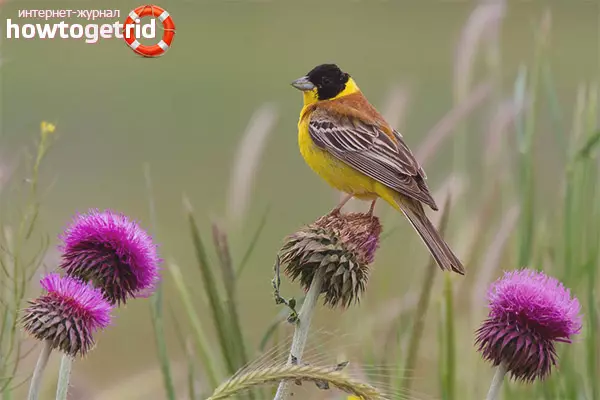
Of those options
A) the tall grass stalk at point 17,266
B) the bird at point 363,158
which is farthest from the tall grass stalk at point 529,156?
the tall grass stalk at point 17,266

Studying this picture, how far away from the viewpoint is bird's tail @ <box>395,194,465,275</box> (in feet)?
12.4

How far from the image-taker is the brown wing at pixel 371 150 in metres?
4.47

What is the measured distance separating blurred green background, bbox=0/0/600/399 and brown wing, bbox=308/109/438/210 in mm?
1968

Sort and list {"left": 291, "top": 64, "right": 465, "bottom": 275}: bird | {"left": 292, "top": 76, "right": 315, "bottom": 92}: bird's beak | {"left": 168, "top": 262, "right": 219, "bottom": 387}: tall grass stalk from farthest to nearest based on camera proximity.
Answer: {"left": 292, "top": 76, "right": 315, "bottom": 92}: bird's beak < {"left": 291, "top": 64, "right": 465, "bottom": 275}: bird < {"left": 168, "top": 262, "right": 219, "bottom": 387}: tall grass stalk

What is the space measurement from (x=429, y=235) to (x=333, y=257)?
4.19ft

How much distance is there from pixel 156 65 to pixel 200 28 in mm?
1934

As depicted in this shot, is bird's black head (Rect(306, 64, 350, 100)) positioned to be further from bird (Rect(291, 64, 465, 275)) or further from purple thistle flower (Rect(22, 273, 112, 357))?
purple thistle flower (Rect(22, 273, 112, 357))

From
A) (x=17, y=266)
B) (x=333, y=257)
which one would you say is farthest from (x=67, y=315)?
(x=333, y=257)

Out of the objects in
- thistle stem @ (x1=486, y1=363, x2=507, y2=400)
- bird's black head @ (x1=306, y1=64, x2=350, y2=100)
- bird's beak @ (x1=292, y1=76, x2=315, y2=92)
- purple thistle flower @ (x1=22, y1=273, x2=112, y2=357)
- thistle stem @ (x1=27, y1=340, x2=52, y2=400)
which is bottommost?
thistle stem @ (x1=27, y1=340, x2=52, y2=400)

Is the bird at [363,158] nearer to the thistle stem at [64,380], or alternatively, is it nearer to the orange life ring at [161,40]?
the orange life ring at [161,40]

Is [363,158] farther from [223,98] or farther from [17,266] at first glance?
[223,98]

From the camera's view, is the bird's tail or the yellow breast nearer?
the bird's tail

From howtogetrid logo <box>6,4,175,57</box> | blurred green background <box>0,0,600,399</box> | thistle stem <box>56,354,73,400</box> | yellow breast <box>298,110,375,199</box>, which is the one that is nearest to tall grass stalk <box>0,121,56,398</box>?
thistle stem <box>56,354,73,400</box>

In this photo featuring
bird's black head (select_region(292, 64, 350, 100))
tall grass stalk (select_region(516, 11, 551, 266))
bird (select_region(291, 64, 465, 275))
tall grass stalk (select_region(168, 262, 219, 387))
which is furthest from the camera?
bird's black head (select_region(292, 64, 350, 100))
